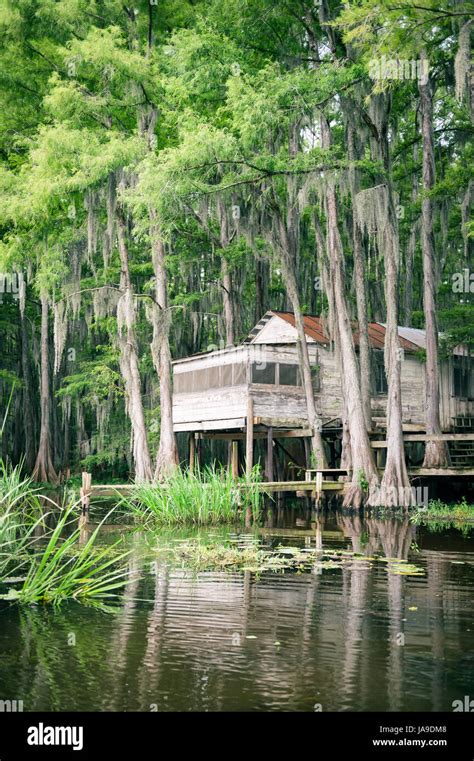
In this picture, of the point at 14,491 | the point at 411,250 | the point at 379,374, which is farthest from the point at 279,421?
the point at 14,491

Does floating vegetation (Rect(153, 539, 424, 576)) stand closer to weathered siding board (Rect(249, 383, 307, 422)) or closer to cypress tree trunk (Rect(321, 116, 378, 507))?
cypress tree trunk (Rect(321, 116, 378, 507))

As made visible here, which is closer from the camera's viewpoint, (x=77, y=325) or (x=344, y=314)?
(x=344, y=314)

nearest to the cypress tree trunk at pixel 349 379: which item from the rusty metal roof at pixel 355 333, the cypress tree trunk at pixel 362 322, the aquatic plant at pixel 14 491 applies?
the cypress tree trunk at pixel 362 322

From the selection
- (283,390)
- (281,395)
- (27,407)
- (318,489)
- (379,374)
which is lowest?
(318,489)

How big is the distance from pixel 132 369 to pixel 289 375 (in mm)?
5195

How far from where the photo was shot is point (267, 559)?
11906 mm

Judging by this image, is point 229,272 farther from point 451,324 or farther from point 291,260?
point 451,324

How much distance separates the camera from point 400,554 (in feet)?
42.7

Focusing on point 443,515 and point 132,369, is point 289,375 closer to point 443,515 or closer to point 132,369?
point 132,369

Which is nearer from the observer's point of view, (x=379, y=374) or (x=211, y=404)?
(x=211, y=404)

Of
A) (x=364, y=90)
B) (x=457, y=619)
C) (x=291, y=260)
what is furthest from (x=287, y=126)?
(x=457, y=619)

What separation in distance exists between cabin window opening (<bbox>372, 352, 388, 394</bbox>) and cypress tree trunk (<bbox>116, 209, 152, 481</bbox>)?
28.8 feet

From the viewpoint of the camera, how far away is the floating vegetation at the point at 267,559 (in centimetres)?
1125
